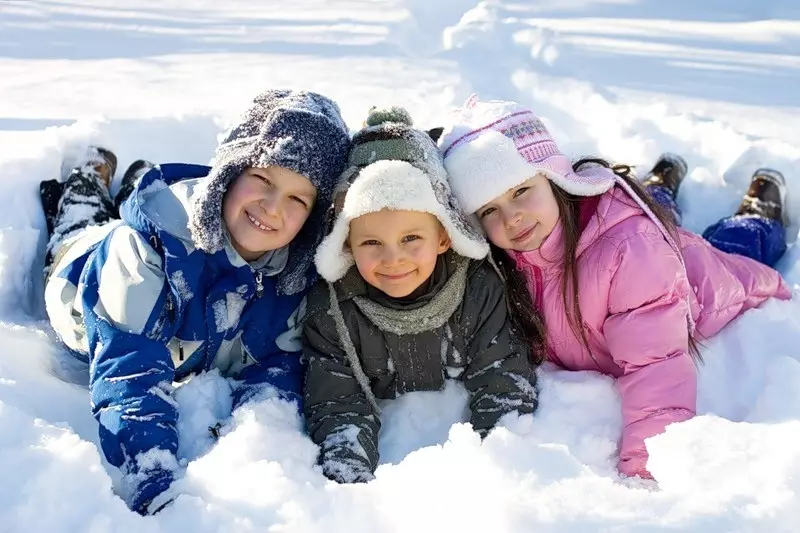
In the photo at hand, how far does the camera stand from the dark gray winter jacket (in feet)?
5.93

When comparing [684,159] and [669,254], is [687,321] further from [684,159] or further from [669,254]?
[684,159]

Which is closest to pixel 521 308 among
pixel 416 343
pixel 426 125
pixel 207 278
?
pixel 416 343

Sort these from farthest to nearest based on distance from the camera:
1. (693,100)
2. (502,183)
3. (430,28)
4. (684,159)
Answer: (430,28) < (693,100) < (684,159) < (502,183)

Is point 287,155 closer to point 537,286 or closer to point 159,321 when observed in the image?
point 159,321

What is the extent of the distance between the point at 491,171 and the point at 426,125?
5.27 ft

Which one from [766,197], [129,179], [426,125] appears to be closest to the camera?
[766,197]

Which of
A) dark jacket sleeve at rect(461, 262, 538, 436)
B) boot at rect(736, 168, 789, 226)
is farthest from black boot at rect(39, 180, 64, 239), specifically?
boot at rect(736, 168, 789, 226)

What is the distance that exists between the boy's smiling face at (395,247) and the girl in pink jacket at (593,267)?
0.52 ft

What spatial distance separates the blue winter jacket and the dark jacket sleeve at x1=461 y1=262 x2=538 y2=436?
0.45 meters

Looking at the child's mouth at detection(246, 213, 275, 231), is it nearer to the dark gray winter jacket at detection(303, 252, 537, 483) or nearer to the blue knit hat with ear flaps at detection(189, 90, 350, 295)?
the blue knit hat with ear flaps at detection(189, 90, 350, 295)

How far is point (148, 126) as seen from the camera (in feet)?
10.6

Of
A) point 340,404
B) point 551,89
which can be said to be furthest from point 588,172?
point 551,89

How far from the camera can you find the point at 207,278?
1810mm

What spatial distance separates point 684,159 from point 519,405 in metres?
1.79
